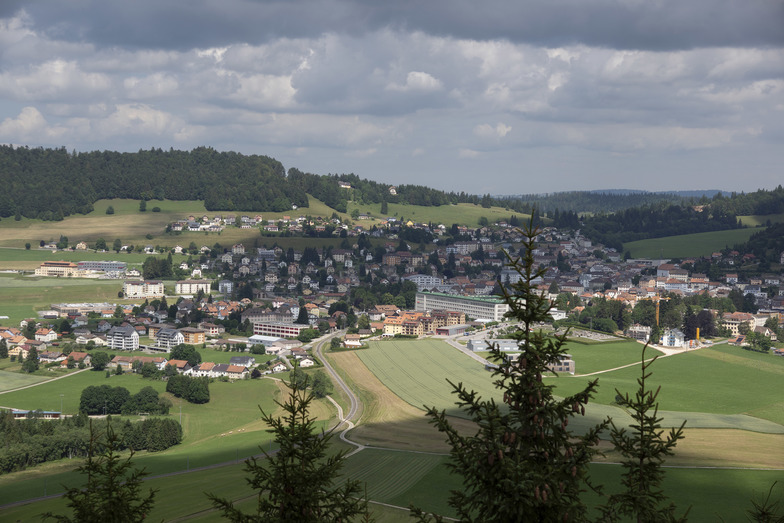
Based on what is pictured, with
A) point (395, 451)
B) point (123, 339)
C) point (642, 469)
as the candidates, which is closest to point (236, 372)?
point (123, 339)

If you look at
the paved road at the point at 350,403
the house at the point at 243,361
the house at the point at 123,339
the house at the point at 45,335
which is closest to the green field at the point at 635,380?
the paved road at the point at 350,403

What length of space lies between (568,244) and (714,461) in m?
118

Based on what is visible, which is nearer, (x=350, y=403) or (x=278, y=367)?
(x=350, y=403)

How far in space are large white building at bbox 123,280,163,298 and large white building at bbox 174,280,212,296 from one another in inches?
98.3

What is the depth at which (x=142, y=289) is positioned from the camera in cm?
10488

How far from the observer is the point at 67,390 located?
54812 millimetres

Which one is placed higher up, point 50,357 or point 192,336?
point 50,357

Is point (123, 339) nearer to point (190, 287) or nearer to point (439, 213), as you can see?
point (190, 287)

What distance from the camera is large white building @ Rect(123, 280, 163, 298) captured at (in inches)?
4082

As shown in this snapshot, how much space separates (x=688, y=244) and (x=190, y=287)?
88725 millimetres

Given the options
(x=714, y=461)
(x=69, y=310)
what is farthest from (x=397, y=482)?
(x=69, y=310)

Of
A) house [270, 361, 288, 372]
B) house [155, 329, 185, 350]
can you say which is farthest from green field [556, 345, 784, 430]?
house [155, 329, 185, 350]

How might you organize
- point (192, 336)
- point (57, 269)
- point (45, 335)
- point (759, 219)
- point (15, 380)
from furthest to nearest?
1. point (759, 219)
2. point (57, 269)
3. point (192, 336)
4. point (45, 335)
5. point (15, 380)

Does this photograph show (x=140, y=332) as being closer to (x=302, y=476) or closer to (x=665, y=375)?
(x=665, y=375)
